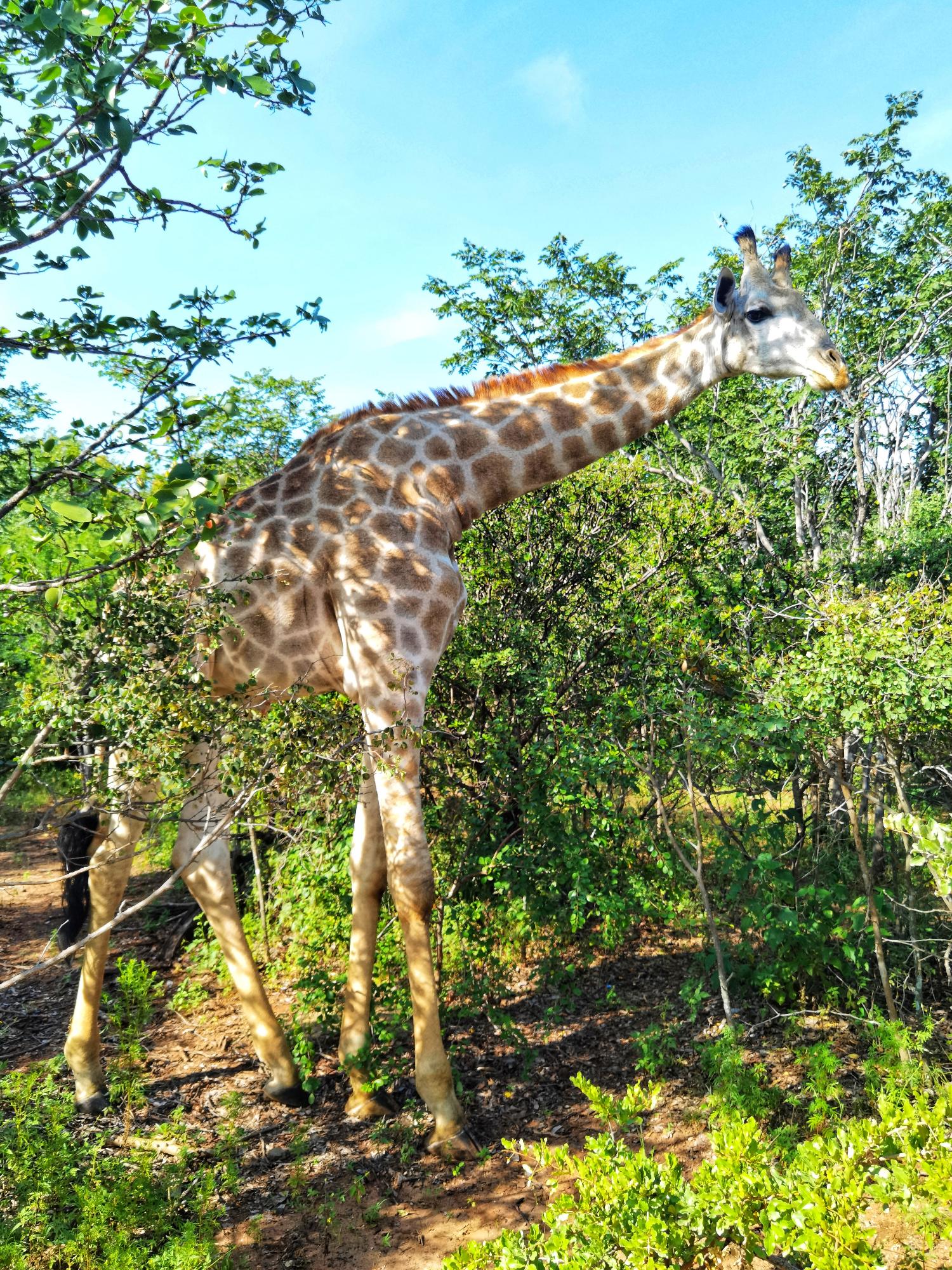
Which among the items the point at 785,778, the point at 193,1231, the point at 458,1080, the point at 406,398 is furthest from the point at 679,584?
the point at 193,1231

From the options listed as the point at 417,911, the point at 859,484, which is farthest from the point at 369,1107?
the point at 859,484

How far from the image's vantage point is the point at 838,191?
8.66 metres

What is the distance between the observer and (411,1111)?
181 inches

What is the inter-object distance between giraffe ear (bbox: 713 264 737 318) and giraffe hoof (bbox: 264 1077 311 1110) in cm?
560

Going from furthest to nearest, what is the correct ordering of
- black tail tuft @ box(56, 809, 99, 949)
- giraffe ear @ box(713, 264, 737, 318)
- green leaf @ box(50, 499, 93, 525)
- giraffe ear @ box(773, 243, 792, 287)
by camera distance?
black tail tuft @ box(56, 809, 99, 949) → giraffe ear @ box(773, 243, 792, 287) → giraffe ear @ box(713, 264, 737, 318) → green leaf @ box(50, 499, 93, 525)

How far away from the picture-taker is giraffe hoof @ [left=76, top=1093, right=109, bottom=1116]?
4.66 metres

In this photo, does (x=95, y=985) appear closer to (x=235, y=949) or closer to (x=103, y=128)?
(x=235, y=949)

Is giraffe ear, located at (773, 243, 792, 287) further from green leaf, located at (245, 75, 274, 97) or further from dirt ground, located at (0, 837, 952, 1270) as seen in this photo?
dirt ground, located at (0, 837, 952, 1270)

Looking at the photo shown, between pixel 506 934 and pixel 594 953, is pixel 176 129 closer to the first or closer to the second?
pixel 506 934

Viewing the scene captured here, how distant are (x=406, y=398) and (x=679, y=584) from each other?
2426 mm

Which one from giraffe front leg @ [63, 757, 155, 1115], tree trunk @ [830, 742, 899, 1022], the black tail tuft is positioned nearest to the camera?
tree trunk @ [830, 742, 899, 1022]

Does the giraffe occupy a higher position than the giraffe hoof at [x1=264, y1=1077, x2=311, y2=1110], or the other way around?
the giraffe

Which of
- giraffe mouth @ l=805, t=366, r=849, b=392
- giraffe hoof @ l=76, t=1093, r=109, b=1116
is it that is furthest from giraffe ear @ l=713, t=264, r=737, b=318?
giraffe hoof @ l=76, t=1093, r=109, b=1116

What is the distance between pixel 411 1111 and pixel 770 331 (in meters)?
5.33
